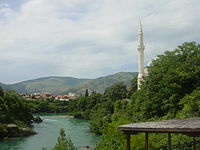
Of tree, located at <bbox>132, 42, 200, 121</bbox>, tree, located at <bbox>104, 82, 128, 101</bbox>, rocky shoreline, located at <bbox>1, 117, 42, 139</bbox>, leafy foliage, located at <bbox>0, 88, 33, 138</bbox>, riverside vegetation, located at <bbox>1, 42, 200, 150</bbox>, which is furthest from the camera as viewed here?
tree, located at <bbox>104, 82, 128, 101</bbox>

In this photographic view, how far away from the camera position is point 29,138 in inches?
1384

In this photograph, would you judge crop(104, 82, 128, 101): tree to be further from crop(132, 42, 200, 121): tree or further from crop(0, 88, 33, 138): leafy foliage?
crop(132, 42, 200, 121): tree

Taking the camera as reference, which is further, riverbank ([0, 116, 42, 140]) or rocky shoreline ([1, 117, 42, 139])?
rocky shoreline ([1, 117, 42, 139])

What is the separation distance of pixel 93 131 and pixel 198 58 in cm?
2208

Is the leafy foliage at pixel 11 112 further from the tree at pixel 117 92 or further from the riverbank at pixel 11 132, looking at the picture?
the tree at pixel 117 92

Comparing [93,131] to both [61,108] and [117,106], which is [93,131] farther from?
[61,108]

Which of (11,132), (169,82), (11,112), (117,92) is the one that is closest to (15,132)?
(11,132)

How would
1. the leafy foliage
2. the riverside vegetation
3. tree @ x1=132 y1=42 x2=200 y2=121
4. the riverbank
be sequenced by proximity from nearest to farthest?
the riverside vegetation < tree @ x1=132 y1=42 x2=200 y2=121 < the riverbank < the leafy foliage

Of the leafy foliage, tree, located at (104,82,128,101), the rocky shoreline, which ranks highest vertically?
tree, located at (104,82,128,101)

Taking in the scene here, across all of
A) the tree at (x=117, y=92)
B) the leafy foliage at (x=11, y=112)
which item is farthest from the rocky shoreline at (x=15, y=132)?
the tree at (x=117, y=92)

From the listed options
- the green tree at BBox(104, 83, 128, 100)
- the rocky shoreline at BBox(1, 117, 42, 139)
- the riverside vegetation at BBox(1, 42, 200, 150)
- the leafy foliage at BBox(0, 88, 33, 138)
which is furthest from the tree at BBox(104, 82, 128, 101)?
the riverside vegetation at BBox(1, 42, 200, 150)

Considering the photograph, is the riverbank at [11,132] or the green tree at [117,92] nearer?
the riverbank at [11,132]

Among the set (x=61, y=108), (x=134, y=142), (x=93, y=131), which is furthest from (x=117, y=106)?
(x=61, y=108)

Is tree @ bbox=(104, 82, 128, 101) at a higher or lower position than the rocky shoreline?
higher
